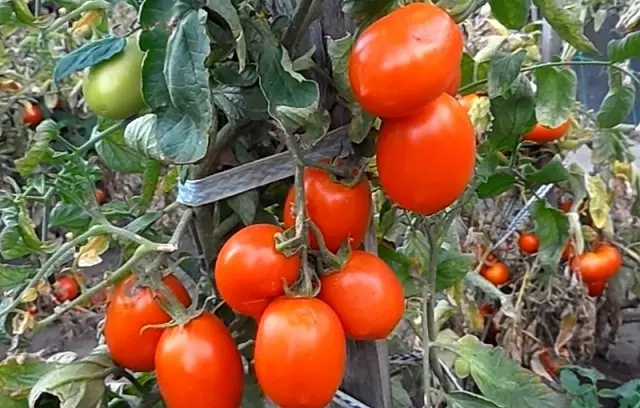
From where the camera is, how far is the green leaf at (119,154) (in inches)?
30.5

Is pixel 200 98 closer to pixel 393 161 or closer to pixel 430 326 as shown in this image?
pixel 393 161

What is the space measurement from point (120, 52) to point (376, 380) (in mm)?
318

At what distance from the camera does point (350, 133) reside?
581mm

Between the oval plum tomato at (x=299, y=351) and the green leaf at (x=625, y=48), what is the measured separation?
0.40m

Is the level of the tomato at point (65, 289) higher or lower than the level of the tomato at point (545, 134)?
lower

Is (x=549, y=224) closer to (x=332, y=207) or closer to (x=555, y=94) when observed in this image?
(x=555, y=94)

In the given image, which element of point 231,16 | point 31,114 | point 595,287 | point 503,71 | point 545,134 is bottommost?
point 31,114

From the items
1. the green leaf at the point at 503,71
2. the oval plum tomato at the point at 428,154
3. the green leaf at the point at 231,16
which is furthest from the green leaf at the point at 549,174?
the green leaf at the point at 231,16

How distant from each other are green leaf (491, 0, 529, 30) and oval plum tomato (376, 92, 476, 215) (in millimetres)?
128

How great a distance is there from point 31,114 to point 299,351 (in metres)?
2.17

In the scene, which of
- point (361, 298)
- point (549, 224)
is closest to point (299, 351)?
point (361, 298)

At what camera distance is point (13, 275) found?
733 mm

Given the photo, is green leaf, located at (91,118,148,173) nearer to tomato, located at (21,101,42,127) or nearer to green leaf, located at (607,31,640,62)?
green leaf, located at (607,31,640,62)

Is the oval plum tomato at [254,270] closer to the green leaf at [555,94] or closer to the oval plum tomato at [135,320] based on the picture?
the oval plum tomato at [135,320]
